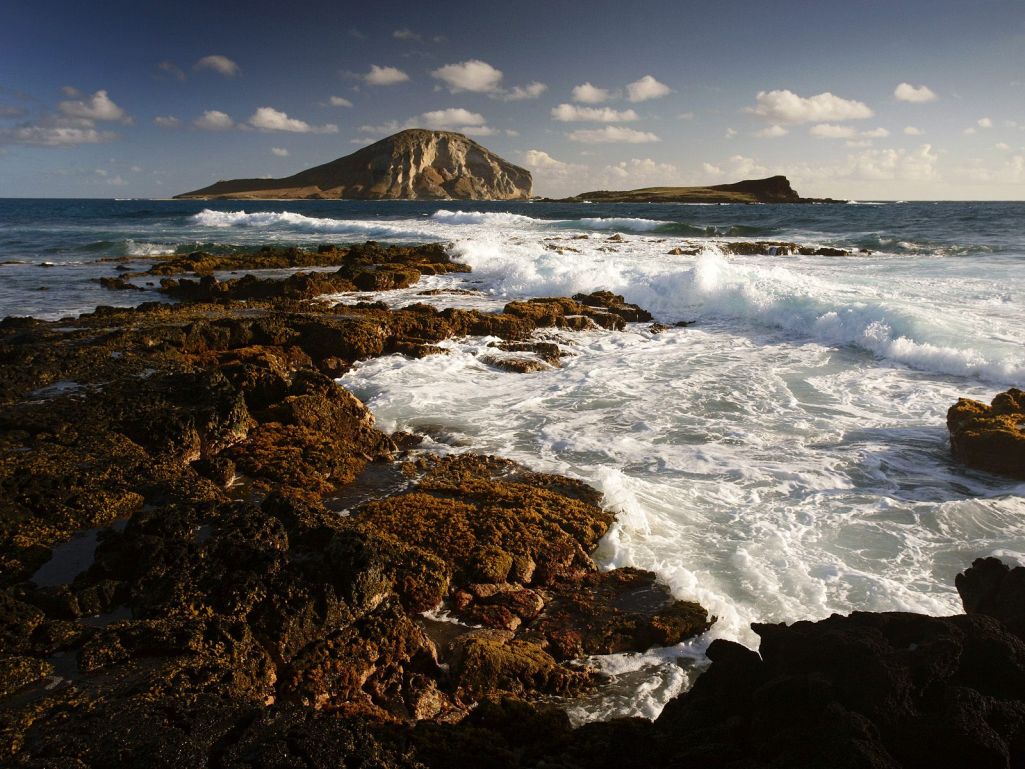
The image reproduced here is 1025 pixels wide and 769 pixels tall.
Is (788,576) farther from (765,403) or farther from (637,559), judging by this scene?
(765,403)

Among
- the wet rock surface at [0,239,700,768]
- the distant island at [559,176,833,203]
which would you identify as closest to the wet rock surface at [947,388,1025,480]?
the wet rock surface at [0,239,700,768]

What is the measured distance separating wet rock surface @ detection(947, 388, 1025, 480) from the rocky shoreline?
13.9ft

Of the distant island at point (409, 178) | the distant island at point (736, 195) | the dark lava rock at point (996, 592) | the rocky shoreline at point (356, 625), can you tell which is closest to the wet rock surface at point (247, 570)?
the rocky shoreline at point (356, 625)

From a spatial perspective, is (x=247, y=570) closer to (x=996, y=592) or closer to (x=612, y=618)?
(x=612, y=618)

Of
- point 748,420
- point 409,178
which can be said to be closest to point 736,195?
point 409,178

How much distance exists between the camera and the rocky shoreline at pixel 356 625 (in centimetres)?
289

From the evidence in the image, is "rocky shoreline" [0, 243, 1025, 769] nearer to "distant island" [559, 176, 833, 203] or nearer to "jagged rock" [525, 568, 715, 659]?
"jagged rock" [525, 568, 715, 659]

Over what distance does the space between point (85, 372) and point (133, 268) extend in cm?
1890

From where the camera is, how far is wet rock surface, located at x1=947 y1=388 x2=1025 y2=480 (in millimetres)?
7406

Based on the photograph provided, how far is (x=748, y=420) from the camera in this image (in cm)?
911

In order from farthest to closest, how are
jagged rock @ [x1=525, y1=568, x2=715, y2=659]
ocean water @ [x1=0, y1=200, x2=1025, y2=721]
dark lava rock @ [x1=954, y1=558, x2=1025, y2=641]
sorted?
ocean water @ [x1=0, y1=200, x2=1025, y2=721]
jagged rock @ [x1=525, y1=568, x2=715, y2=659]
dark lava rock @ [x1=954, y1=558, x2=1025, y2=641]

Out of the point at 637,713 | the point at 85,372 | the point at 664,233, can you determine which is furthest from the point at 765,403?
the point at 664,233

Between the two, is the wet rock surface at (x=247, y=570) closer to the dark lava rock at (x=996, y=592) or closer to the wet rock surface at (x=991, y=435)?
the dark lava rock at (x=996, y=592)

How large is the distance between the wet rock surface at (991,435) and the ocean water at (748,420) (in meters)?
0.27
